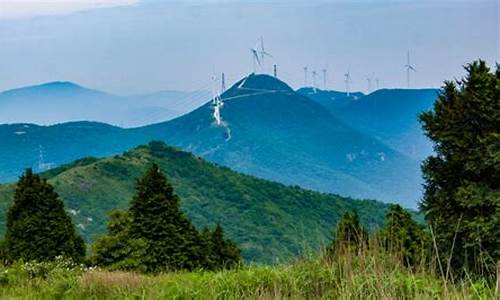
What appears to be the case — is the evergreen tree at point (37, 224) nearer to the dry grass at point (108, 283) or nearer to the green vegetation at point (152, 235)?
the green vegetation at point (152, 235)

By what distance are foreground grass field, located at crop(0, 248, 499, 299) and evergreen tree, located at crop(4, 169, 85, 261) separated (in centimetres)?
1877

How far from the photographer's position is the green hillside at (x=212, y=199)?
86188mm

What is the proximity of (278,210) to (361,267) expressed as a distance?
92.3m

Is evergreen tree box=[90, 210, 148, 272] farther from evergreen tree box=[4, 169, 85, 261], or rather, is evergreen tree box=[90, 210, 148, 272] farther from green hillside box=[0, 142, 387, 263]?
green hillside box=[0, 142, 387, 263]

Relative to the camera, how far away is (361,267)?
7.44 metres

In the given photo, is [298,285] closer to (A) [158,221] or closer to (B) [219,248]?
(A) [158,221]

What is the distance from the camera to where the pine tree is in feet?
93.3

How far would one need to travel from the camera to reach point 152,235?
2883 cm

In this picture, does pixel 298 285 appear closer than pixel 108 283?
Yes

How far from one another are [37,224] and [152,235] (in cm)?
435

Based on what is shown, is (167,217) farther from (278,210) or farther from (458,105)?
(278,210)

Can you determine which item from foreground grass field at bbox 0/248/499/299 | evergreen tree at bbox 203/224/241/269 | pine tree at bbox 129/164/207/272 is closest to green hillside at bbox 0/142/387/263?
evergreen tree at bbox 203/224/241/269

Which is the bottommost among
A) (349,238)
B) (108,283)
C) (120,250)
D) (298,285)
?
(120,250)

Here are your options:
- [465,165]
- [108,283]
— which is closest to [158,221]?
[465,165]
